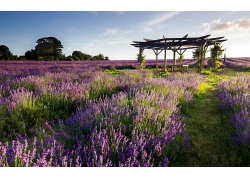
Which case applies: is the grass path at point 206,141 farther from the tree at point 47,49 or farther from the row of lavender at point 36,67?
the tree at point 47,49

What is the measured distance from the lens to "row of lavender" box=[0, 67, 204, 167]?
165 centimetres

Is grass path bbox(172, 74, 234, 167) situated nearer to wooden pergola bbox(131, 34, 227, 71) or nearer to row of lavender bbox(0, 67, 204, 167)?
row of lavender bbox(0, 67, 204, 167)

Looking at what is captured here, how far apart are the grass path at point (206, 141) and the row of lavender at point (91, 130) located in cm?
18

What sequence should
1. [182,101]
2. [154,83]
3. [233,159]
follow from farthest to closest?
[154,83], [182,101], [233,159]

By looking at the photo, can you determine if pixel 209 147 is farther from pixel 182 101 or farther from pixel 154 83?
pixel 154 83

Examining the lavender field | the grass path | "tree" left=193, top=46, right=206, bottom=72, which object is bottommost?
the grass path

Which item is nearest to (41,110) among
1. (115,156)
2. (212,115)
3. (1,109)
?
(1,109)

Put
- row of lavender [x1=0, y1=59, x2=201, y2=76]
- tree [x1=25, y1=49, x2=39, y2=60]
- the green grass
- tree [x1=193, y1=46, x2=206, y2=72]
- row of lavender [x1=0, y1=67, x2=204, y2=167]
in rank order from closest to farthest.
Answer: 1. row of lavender [x1=0, y1=67, x2=204, y2=167]
2. the green grass
3. row of lavender [x1=0, y1=59, x2=201, y2=76]
4. tree [x1=193, y1=46, x2=206, y2=72]
5. tree [x1=25, y1=49, x2=39, y2=60]

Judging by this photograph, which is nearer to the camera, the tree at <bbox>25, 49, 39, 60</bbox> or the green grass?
the green grass

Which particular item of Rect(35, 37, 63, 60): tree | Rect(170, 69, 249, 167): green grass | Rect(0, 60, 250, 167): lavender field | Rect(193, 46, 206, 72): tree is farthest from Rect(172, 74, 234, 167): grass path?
Rect(35, 37, 63, 60): tree

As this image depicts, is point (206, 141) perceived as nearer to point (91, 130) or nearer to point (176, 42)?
point (91, 130)

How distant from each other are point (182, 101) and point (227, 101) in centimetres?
99

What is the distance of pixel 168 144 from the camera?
2.17 metres

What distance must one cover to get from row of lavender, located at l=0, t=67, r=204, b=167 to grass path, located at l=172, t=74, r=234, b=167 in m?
0.18
